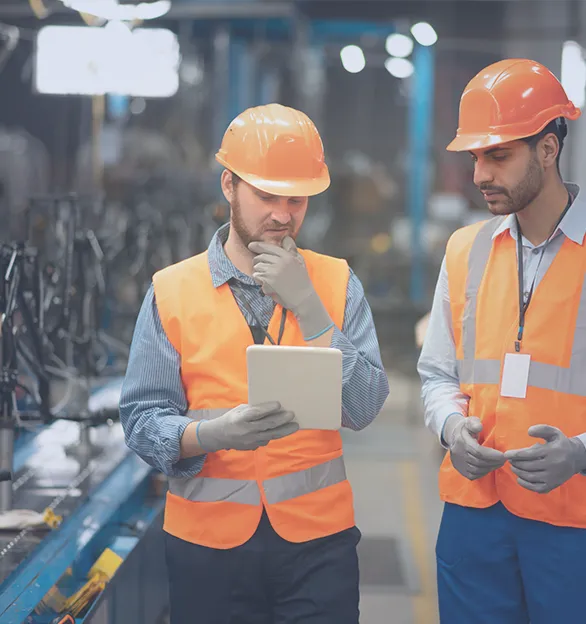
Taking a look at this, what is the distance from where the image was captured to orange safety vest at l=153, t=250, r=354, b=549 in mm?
2213

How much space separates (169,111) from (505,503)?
774 centimetres

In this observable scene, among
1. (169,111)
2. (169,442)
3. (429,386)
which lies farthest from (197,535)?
(169,111)

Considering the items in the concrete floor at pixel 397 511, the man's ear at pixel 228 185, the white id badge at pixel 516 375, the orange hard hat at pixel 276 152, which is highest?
the orange hard hat at pixel 276 152

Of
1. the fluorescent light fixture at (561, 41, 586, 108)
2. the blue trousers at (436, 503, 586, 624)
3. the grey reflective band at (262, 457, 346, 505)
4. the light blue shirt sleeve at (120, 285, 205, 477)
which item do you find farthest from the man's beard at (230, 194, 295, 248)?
the fluorescent light fixture at (561, 41, 586, 108)

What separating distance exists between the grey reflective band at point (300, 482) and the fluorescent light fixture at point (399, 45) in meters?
8.02

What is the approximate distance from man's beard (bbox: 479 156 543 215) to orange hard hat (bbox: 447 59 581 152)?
89 mm

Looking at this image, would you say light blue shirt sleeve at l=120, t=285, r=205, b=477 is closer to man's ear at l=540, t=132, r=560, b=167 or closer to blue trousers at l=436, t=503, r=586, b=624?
blue trousers at l=436, t=503, r=586, b=624

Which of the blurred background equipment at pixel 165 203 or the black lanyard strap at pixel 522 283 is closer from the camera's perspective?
the black lanyard strap at pixel 522 283

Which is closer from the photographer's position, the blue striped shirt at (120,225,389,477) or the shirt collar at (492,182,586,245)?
the blue striped shirt at (120,225,389,477)

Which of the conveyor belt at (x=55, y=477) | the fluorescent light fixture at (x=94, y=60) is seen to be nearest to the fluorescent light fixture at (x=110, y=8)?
the fluorescent light fixture at (x=94, y=60)

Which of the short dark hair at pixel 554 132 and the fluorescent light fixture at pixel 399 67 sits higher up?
the fluorescent light fixture at pixel 399 67

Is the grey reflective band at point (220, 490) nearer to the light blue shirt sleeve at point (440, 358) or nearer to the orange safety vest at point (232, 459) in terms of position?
the orange safety vest at point (232, 459)

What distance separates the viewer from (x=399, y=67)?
10.1 m

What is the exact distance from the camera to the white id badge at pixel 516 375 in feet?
7.39
